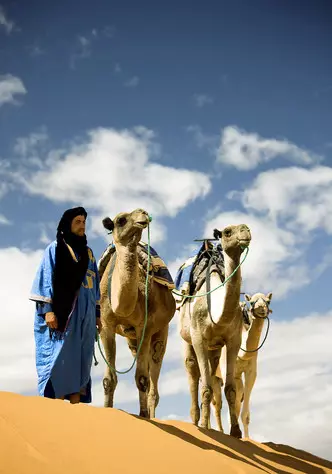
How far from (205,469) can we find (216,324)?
3978 mm

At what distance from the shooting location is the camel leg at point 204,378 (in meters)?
9.60

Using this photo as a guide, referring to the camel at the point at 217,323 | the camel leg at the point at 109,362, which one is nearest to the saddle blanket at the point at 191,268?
the camel at the point at 217,323

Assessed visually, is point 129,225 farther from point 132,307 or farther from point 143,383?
point 143,383

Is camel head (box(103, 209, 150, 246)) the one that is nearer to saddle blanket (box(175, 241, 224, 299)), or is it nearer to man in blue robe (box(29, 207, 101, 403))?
man in blue robe (box(29, 207, 101, 403))

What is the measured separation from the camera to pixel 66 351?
7586 millimetres

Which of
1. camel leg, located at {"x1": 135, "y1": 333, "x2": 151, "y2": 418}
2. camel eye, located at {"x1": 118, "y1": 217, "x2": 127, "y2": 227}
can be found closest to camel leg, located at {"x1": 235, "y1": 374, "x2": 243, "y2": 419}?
camel leg, located at {"x1": 135, "y1": 333, "x2": 151, "y2": 418}

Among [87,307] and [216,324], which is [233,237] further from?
[87,307]

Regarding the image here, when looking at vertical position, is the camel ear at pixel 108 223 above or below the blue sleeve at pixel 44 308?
above

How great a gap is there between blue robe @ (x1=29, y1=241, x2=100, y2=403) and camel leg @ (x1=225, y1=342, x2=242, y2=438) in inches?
110

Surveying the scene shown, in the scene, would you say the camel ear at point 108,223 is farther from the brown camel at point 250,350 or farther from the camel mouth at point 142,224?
the brown camel at point 250,350

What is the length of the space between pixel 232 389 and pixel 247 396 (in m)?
5.79

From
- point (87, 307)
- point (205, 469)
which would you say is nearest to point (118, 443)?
point (205, 469)

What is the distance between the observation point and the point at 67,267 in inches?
314

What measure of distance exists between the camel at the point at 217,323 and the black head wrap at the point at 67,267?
2.55 metres
